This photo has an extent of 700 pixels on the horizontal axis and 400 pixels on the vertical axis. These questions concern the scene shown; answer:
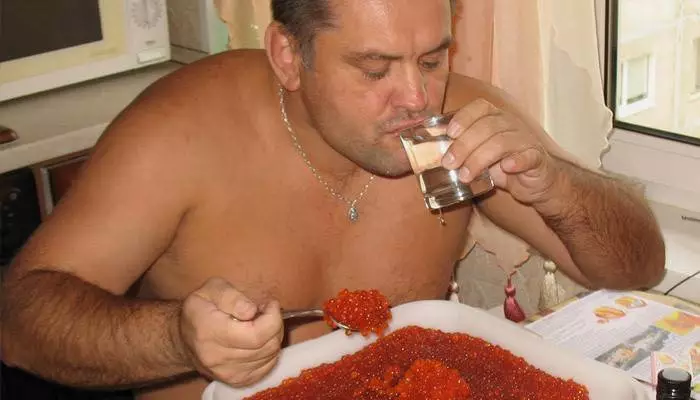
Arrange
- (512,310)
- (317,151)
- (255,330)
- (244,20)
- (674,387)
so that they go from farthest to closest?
(244,20)
(512,310)
(317,151)
(674,387)
(255,330)

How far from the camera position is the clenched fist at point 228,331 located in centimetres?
104

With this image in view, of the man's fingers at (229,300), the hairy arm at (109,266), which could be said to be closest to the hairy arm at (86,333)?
the hairy arm at (109,266)

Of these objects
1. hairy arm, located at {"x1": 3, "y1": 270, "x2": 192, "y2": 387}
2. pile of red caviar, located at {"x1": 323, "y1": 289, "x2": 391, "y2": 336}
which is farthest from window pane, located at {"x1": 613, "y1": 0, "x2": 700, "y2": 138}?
hairy arm, located at {"x1": 3, "y1": 270, "x2": 192, "y2": 387}

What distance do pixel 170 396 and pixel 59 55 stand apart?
Result: 2.59 ft

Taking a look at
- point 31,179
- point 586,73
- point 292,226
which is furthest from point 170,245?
point 586,73

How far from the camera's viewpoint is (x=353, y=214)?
5.05ft

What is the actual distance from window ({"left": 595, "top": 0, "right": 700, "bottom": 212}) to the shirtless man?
1.05 feet

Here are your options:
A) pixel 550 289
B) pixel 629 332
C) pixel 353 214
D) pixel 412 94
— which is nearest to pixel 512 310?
pixel 550 289

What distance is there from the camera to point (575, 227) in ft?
4.97

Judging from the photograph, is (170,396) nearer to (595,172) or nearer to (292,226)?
(292,226)

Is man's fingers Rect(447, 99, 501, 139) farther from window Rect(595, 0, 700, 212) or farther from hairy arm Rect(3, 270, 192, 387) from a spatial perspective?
window Rect(595, 0, 700, 212)

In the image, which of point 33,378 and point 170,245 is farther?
point 33,378

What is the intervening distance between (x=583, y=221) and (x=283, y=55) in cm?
50

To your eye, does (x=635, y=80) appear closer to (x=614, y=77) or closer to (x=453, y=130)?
(x=614, y=77)
